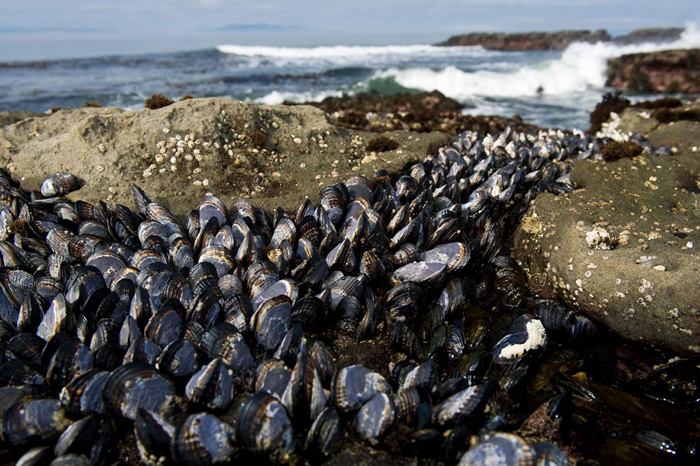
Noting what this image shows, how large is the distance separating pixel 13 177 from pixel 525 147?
701 cm

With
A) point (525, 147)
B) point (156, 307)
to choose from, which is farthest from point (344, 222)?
point (525, 147)

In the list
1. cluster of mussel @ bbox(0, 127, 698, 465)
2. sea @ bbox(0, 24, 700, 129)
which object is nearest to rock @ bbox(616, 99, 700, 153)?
sea @ bbox(0, 24, 700, 129)

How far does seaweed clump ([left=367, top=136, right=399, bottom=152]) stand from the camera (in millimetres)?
6180

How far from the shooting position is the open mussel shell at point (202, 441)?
83.4 inches

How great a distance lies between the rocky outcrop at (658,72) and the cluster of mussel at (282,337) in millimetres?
21438

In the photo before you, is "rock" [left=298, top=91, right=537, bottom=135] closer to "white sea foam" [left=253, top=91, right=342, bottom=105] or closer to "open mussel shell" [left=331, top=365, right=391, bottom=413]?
"white sea foam" [left=253, top=91, right=342, bottom=105]

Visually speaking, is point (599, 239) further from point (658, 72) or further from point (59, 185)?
point (658, 72)

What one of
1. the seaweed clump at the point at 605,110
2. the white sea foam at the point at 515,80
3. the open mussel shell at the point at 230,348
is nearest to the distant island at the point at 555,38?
the white sea foam at the point at 515,80

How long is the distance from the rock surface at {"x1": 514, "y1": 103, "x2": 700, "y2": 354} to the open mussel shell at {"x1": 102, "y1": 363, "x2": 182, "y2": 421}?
10.3ft

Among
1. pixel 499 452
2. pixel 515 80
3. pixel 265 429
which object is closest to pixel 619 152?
pixel 499 452

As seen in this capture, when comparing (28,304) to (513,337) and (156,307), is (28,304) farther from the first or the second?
(513,337)

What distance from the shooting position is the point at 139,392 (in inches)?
93.7

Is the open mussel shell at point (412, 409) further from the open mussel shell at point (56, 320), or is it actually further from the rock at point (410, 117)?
the rock at point (410, 117)

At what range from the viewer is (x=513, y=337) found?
3193mm
